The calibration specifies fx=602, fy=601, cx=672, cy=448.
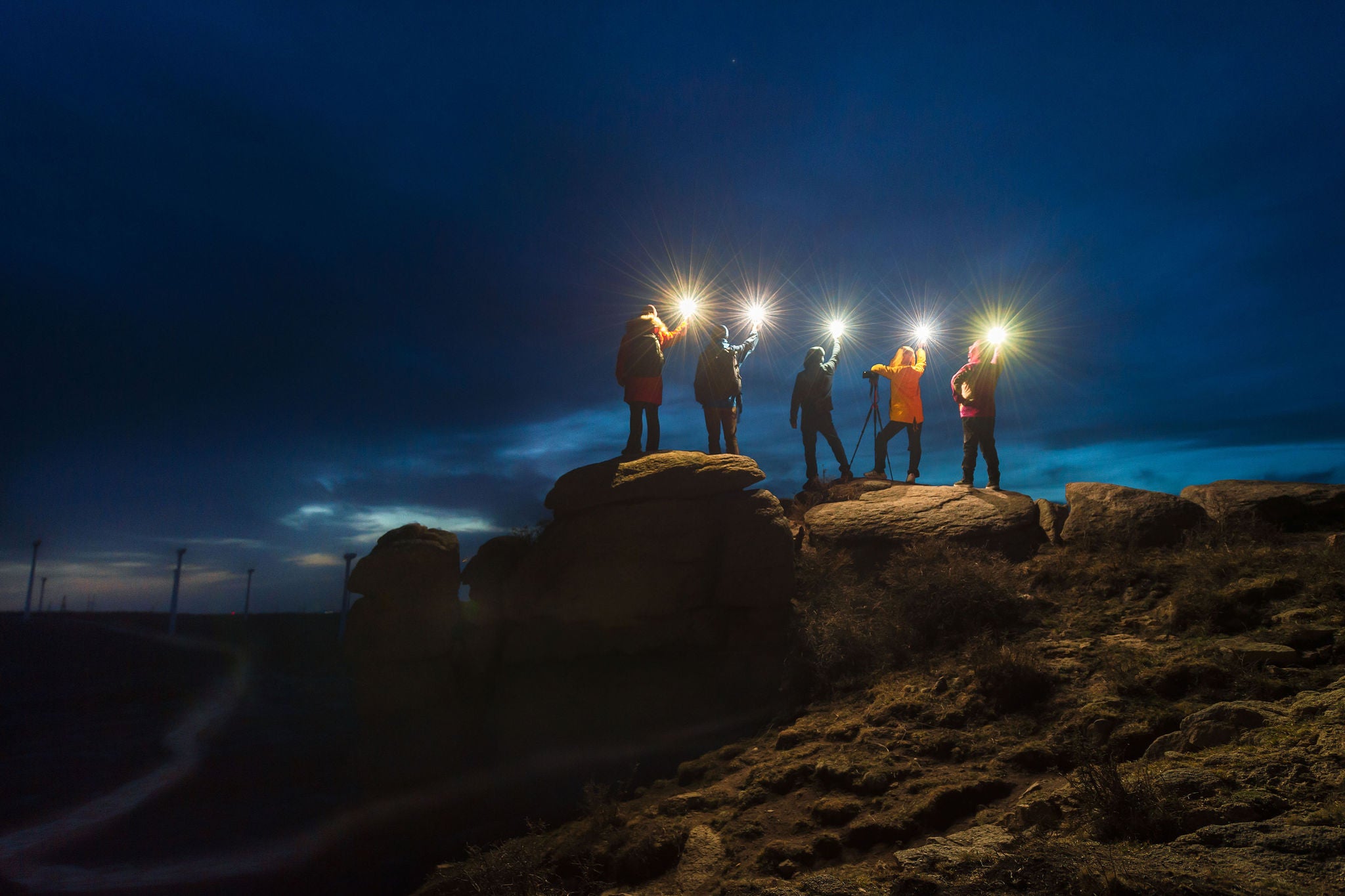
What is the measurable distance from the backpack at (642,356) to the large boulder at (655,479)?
1.65 metres

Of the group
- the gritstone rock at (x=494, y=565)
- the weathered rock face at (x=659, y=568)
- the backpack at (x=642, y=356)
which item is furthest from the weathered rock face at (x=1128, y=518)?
the gritstone rock at (x=494, y=565)

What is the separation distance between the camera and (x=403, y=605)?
10.4 meters

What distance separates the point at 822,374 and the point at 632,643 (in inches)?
292

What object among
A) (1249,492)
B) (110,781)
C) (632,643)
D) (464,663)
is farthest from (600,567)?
(110,781)

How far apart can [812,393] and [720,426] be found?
242 cm

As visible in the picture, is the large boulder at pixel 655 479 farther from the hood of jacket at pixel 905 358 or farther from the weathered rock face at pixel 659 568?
the hood of jacket at pixel 905 358

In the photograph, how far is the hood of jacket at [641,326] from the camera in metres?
11.6

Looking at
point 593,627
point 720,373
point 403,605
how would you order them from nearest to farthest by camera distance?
1. point 593,627
2. point 403,605
3. point 720,373

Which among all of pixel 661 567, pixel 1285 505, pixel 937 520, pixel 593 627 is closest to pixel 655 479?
pixel 661 567

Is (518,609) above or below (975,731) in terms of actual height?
above

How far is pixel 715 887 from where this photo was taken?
4.74 m

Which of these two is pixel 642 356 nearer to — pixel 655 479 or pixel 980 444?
pixel 655 479

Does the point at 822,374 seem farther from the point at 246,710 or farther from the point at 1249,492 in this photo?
the point at 246,710

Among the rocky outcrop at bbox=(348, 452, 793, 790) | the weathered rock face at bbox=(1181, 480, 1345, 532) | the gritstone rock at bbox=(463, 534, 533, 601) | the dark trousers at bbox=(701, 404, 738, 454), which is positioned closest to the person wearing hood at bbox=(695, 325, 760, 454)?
the dark trousers at bbox=(701, 404, 738, 454)
